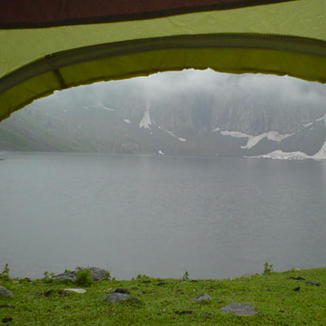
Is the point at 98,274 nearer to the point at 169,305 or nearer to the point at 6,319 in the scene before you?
the point at 169,305

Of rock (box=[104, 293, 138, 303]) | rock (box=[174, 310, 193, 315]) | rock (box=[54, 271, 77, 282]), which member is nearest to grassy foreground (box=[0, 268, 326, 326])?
rock (box=[174, 310, 193, 315])

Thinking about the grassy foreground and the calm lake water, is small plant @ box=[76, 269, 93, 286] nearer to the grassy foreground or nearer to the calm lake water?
the grassy foreground

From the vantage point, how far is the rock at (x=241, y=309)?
708cm

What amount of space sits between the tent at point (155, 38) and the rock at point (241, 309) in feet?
17.6

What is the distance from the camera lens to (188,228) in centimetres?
3606

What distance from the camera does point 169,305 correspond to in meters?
7.81

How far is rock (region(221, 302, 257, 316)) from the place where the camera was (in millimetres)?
7081

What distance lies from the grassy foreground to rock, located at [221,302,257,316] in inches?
5.8

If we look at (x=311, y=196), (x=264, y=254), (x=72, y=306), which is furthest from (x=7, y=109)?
(x=311, y=196)

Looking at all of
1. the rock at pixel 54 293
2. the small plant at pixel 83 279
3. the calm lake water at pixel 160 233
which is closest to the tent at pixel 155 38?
the rock at pixel 54 293

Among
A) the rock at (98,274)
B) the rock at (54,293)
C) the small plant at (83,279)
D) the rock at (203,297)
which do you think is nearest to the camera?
the rock at (203,297)

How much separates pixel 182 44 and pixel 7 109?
159cm

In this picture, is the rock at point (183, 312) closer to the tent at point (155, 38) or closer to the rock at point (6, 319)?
the rock at point (6, 319)

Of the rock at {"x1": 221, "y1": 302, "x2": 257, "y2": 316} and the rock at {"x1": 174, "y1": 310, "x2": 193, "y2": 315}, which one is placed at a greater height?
the rock at {"x1": 221, "y1": 302, "x2": 257, "y2": 316}
